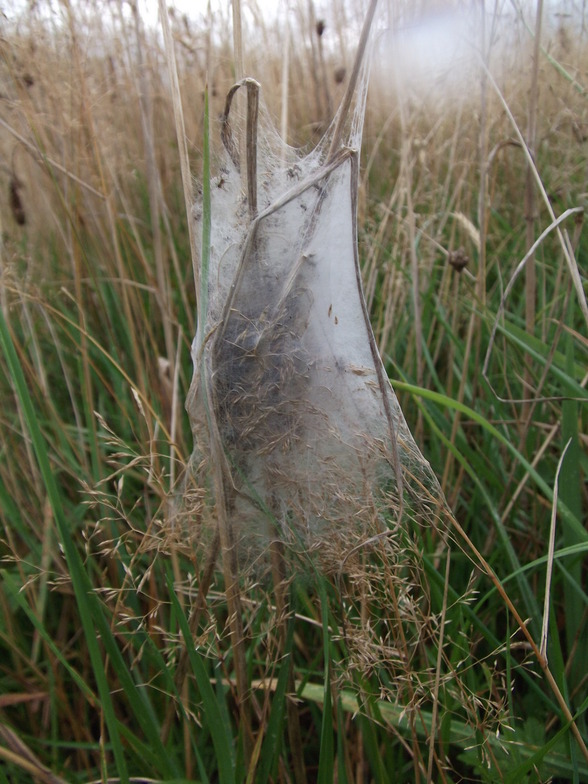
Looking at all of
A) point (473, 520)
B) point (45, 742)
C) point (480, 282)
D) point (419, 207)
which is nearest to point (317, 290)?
point (480, 282)

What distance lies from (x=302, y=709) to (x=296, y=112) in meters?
2.06

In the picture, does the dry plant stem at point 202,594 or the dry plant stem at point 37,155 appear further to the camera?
the dry plant stem at point 37,155

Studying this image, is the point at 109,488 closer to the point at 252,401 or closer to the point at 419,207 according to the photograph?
the point at 252,401

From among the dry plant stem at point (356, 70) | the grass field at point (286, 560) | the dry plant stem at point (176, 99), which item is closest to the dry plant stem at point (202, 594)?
the grass field at point (286, 560)

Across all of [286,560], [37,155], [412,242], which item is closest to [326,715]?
[286,560]

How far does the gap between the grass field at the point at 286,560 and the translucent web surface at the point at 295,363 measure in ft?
0.19

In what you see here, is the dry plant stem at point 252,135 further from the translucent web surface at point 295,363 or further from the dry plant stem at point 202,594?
the dry plant stem at point 202,594

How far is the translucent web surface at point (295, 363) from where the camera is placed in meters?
0.67

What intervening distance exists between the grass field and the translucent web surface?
0.19 feet

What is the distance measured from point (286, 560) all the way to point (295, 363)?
25 cm

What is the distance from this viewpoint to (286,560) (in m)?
0.75

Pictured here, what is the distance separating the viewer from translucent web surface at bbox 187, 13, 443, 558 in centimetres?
67

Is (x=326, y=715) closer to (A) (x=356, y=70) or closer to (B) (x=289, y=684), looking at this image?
(B) (x=289, y=684)

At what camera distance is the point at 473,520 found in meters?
1.08
